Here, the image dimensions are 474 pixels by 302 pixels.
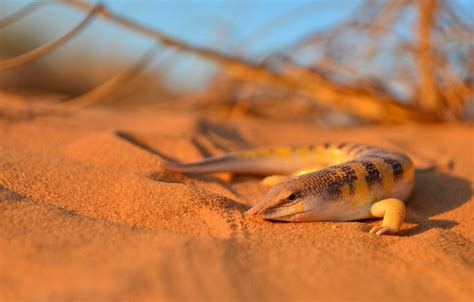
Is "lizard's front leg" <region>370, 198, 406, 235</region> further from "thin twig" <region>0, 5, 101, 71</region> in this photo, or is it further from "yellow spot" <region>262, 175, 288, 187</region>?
"thin twig" <region>0, 5, 101, 71</region>

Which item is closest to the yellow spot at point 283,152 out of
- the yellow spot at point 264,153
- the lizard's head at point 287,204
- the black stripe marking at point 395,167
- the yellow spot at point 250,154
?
the yellow spot at point 264,153

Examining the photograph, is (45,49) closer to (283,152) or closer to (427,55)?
(283,152)

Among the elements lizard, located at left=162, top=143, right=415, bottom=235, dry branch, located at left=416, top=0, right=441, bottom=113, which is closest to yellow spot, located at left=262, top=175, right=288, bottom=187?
lizard, located at left=162, top=143, right=415, bottom=235

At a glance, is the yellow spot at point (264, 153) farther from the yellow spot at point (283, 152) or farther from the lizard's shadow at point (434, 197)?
the lizard's shadow at point (434, 197)

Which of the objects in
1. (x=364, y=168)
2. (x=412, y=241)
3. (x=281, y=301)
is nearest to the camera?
(x=281, y=301)

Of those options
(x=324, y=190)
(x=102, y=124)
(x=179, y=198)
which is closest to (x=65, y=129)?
(x=102, y=124)

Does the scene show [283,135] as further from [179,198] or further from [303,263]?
[303,263]
